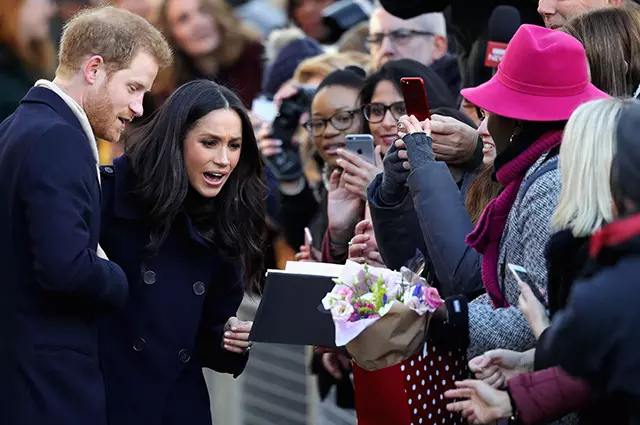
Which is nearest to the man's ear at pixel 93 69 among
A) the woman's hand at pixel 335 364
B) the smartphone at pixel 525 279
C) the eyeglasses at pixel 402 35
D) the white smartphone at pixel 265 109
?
the smartphone at pixel 525 279

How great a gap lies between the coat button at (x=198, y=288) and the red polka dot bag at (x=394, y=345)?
0.98 meters

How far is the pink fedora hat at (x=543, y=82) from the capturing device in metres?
3.74

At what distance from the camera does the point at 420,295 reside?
3.74 metres

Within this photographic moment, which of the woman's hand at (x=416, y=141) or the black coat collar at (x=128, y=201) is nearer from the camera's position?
the woman's hand at (x=416, y=141)

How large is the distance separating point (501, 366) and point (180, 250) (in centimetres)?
163

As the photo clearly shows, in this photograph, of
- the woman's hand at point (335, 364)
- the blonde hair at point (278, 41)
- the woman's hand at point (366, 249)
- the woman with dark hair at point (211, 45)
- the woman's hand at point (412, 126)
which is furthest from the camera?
the woman with dark hair at point (211, 45)

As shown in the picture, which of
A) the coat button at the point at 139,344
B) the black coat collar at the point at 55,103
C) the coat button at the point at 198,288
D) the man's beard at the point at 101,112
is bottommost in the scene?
the coat button at the point at 139,344

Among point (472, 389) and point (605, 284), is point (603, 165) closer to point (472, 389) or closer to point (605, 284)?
point (605, 284)

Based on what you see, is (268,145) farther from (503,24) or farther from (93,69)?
(93,69)

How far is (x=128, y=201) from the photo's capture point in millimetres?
4645

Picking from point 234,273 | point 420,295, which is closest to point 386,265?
point 234,273

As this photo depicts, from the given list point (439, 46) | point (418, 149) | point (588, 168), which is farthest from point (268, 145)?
point (588, 168)

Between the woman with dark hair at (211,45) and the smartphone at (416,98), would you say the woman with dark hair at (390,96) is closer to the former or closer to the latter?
the smartphone at (416,98)

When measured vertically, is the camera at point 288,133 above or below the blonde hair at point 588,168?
below
